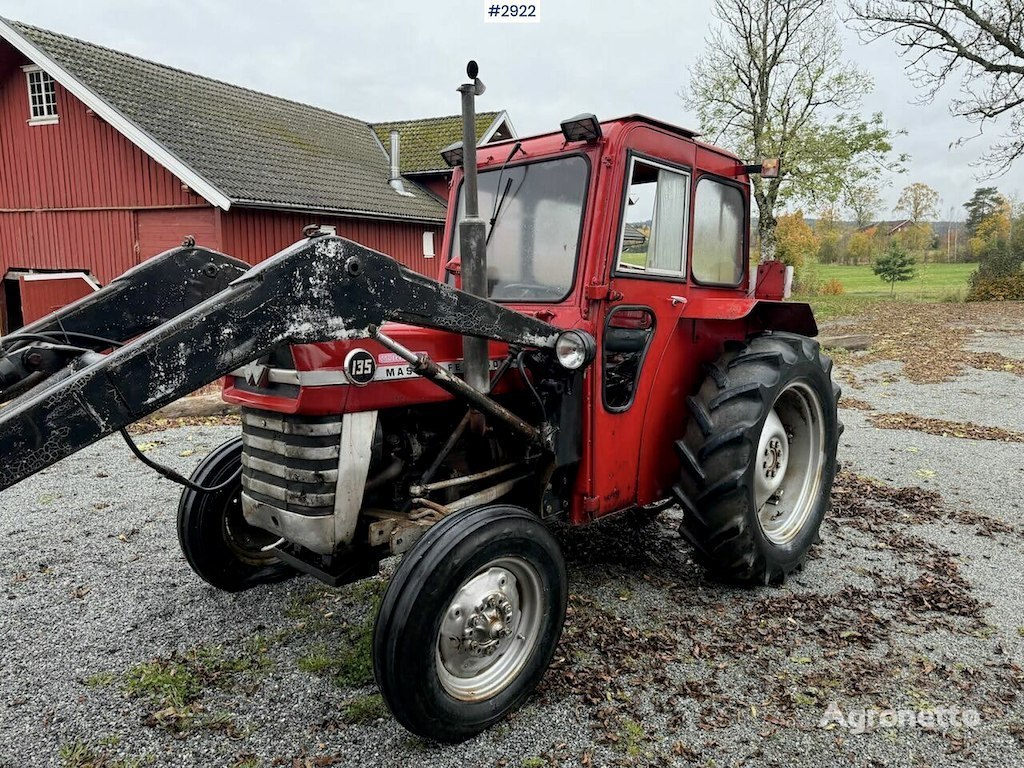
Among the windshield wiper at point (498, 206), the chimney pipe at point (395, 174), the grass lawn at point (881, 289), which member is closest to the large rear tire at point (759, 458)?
the windshield wiper at point (498, 206)

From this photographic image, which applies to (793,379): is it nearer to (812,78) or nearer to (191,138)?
(191,138)

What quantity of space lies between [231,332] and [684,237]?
7.73 ft

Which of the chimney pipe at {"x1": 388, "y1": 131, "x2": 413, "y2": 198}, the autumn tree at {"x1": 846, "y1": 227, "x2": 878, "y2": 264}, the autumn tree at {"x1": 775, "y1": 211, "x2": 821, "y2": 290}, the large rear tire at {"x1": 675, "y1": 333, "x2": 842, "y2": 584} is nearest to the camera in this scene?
the large rear tire at {"x1": 675, "y1": 333, "x2": 842, "y2": 584}

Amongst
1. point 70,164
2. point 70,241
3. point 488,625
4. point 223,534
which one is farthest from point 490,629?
point 70,164

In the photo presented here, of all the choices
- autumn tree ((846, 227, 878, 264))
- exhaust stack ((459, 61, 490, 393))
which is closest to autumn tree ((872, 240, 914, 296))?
autumn tree ((846, 227, 878, 264))

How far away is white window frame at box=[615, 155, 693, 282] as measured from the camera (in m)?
3.18

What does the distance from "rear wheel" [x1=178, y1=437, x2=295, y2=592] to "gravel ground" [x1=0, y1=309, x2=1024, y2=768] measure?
120 millimetres

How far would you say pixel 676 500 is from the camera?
3639mm

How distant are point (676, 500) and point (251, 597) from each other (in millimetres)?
2234

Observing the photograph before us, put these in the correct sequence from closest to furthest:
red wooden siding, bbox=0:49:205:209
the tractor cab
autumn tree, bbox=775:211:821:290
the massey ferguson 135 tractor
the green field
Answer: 1. the massey ferguson 135 tractor
2. the tractor cab
3. red wooden siding, bbox=0:49:205:209
4. the green field
5. autumn tree, bbox=775:211:821:290

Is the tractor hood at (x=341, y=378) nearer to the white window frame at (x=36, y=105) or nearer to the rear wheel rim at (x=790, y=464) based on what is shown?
the rear wheel rim at (x=790, y=464)

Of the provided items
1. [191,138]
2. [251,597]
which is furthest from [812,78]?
[251,597]

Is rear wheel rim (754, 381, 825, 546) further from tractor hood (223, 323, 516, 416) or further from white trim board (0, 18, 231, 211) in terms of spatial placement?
white trim board (0, 18, 231, 211)

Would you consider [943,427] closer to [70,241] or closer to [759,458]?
[759,458]
